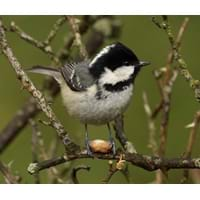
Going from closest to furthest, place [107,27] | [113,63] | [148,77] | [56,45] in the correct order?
[113,63]
[107,27]
[148,77]
[56,45]

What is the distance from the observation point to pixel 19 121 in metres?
2.09

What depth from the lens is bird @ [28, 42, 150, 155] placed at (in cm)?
159

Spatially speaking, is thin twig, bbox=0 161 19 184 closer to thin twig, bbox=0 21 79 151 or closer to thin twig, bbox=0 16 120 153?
thin twig, bbox=0 21 79 151

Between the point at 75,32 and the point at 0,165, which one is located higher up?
the point at 75,32

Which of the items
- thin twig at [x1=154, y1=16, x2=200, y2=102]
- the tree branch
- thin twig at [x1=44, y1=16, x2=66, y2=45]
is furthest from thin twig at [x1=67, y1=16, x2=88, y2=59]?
the tree branch

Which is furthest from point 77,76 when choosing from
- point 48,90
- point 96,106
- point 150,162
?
point 150,162

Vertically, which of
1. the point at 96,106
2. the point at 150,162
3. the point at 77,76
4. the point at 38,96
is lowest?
the point at 150,162

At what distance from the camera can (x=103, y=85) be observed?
1.72 meters

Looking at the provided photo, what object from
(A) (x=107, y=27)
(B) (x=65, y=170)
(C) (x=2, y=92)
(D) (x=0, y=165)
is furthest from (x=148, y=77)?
(D) (x=0, y=165)

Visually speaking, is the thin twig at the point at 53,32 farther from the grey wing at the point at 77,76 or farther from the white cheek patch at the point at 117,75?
the white cheek patch at the point at 117,75

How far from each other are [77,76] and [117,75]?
0.23 meters

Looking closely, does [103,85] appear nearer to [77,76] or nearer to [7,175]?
[77,76]

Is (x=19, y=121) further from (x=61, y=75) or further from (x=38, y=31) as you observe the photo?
(x=38, y=31)
